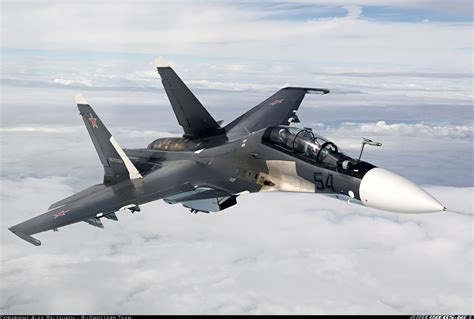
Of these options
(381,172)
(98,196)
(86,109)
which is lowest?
(98,196)

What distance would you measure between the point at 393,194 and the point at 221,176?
18.7 ft

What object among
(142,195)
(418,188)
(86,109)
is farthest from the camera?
(86,109)

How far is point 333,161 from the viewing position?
53.8 ft

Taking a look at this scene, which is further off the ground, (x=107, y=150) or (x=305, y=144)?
(x=305, y=144)

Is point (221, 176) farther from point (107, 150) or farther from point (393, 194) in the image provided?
point (393, 194)

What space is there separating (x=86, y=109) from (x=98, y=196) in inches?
140

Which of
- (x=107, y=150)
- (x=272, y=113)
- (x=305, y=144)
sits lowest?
(x=107, y=150)

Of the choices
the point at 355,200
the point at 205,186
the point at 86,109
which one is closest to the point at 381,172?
the point at 355,200

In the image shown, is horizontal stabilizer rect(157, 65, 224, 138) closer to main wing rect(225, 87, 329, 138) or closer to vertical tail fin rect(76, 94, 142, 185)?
main wing rect(225, 87, 329, 138)

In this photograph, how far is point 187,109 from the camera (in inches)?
893

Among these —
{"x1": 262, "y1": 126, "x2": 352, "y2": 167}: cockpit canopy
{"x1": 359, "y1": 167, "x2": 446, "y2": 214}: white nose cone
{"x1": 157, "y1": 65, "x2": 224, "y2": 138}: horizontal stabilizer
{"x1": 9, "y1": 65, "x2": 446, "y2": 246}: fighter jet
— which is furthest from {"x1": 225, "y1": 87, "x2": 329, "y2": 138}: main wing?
{"x1": 359, "y1": 167, "x2": 446, "y2": 214}: white nose cone

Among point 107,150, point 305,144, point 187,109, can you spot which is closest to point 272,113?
point 187,109

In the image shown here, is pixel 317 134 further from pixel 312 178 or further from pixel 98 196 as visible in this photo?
pixel 98 196

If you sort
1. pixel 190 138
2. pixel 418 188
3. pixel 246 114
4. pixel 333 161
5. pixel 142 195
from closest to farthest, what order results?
pixel 418 188 < pixel 333 161 < pixel 142 195 < pixel 190 138 < pixel 246 114
